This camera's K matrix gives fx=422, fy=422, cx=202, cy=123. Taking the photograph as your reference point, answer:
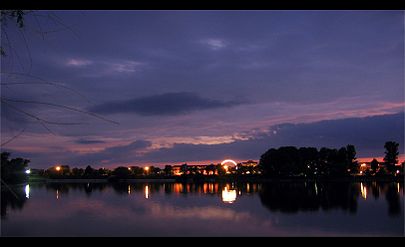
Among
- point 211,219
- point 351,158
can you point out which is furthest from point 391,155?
point 211,219

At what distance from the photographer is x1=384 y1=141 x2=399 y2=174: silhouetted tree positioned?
79562mm

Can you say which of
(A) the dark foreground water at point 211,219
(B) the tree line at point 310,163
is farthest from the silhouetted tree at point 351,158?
(A) the dark foreground water at point 211,219

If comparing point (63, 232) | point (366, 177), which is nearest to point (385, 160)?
point (366, 177)

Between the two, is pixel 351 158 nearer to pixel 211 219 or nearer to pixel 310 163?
pixel 310 163

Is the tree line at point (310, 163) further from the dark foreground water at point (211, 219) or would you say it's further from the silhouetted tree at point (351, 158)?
the dark foreground water at point (211, 219)

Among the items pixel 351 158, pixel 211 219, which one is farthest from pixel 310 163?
pixel 211 219

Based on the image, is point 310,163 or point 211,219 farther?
point 310,163

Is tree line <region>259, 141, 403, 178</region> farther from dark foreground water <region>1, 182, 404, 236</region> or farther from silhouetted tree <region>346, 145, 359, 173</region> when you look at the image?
dark foreground water <region>1, 182, 404, 236</region>

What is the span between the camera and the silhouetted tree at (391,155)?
7956 cm

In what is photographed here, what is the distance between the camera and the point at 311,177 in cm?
8994

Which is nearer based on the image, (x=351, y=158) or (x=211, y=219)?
(x=211, y=219)

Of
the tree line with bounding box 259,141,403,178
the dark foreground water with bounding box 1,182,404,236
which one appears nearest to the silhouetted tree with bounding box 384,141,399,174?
the tree line with bounding box 259,141,403,178

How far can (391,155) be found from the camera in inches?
3164

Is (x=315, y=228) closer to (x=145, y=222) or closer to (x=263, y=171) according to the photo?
(x=145, y=222)
